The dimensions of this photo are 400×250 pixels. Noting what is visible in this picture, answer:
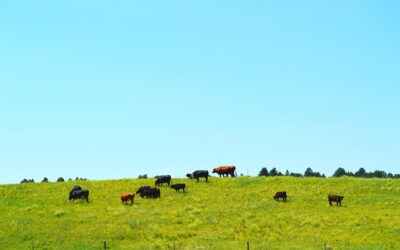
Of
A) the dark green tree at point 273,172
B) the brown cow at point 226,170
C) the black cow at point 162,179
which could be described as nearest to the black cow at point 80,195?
the black cow at point 162,179

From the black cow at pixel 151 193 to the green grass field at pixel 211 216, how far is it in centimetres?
68

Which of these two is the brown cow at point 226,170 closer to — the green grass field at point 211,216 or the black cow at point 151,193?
the green grass field at point 211,216

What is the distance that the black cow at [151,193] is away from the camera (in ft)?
182

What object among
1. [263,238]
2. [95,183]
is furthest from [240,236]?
[95,183]

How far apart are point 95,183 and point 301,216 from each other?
88.8 ft

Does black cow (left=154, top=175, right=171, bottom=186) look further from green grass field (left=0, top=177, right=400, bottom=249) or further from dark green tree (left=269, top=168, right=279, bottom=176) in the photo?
dark green tree (left=269, top=168, right=279, bottom=176)

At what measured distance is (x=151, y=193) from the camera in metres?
55.4

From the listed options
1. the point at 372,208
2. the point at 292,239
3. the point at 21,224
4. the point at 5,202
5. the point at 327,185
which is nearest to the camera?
the point at 292,239

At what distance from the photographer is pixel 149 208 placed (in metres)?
50.8

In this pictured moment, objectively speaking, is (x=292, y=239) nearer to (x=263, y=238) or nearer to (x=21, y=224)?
(x=263, y=238)

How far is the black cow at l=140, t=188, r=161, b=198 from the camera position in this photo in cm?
5538

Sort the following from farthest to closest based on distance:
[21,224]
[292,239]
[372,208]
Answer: [372,208] < [21,224] < [292,239]

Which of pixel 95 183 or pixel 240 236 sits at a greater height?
pixel 95 183

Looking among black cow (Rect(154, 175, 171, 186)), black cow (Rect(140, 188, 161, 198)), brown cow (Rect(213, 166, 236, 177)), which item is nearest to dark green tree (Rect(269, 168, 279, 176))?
brown cow (Rect(213, 166, 236, 177))
